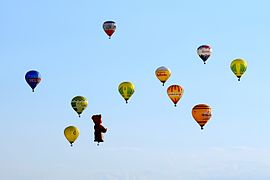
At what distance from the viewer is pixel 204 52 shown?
11044cm

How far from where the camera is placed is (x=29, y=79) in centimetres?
11062

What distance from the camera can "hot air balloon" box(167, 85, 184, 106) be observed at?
109812 mm

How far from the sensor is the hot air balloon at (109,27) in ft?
373

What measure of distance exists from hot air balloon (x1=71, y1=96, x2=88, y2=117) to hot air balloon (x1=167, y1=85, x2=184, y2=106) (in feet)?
29.8

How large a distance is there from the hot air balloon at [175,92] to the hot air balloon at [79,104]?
29.8 feet

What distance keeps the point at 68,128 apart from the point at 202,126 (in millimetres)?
15126

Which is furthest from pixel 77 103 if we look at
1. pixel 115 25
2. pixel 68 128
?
pixel 115 25

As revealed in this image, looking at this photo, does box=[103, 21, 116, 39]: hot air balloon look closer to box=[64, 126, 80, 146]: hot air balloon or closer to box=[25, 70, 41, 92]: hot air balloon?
box=[25, 70, 41, 92]: hot air balloon

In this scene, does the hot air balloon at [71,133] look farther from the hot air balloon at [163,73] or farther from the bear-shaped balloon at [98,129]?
the bear-shaped balloon at [98,129]

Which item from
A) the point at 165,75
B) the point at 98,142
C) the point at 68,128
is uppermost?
the point at 165,75

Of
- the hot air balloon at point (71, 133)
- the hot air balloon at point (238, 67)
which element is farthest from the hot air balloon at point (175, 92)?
the hot air balloon at point (71, 133)

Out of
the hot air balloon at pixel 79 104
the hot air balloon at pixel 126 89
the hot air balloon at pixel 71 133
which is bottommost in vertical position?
the hot air balloon at pixel 71 133

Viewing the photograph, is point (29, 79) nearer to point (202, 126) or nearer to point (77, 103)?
point (77, 103)

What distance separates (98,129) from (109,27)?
2154 centimetres
